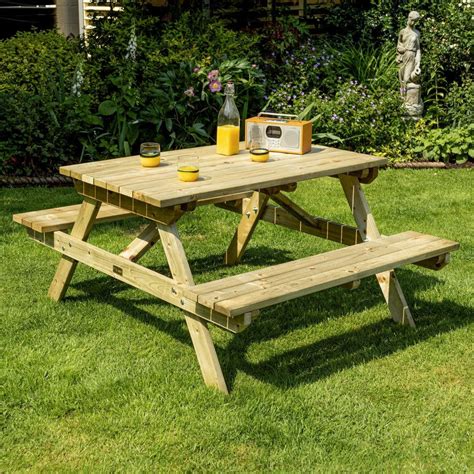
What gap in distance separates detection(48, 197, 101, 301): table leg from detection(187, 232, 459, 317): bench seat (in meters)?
1.04

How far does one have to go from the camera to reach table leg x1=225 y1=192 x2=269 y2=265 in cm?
586

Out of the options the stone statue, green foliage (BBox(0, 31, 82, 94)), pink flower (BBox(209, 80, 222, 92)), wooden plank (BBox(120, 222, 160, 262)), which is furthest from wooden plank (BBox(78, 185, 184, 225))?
the stone statue

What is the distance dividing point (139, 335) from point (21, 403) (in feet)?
2.98

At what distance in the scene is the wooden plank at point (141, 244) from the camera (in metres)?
5.40

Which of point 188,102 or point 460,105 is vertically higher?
point 188,102

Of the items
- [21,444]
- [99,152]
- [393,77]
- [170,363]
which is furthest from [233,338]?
[393,77]

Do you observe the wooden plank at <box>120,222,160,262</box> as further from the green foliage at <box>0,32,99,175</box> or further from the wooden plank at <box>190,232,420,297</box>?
the green foliage at <box>0,32,99,175</box>

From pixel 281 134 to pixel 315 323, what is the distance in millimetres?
1043

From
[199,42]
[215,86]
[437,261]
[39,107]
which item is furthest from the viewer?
[199,42]

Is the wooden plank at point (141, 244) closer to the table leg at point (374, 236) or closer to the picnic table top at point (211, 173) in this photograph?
the picnic table top at point (211, 173)

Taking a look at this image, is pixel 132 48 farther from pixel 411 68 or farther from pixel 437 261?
pixel 437 261

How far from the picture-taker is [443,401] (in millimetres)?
4250

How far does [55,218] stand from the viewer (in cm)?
535

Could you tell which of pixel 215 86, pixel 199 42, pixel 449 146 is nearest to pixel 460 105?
pixel 449 146
